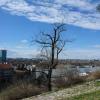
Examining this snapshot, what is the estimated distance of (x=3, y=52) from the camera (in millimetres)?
108625

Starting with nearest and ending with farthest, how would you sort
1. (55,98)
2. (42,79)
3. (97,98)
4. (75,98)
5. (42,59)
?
(97,98) → (75,98) → (55,98) → (42,59) → (42,79)

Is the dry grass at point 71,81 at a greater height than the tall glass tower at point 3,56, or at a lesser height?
lesser

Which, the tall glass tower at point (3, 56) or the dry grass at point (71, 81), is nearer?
the dry grass at point (71, 81)

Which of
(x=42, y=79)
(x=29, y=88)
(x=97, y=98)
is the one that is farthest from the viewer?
(x=42, y=79)

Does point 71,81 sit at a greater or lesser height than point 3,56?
Answer: lesser

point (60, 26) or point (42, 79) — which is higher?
point (60, 26)

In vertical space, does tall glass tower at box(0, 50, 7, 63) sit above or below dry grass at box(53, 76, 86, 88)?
above

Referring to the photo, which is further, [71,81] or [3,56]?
[3,56]

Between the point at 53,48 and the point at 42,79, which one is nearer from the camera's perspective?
the point at 53,48

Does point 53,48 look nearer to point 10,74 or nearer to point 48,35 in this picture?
point 48,35

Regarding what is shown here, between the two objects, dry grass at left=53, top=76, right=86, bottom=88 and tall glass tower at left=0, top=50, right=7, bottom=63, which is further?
tall glass tower at left=0, top=50, right=7, bottom=63

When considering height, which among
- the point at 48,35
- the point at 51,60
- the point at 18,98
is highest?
the point at 48,35

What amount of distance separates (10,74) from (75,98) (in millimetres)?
67608

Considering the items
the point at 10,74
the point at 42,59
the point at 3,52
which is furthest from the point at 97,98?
the point at 3,52
